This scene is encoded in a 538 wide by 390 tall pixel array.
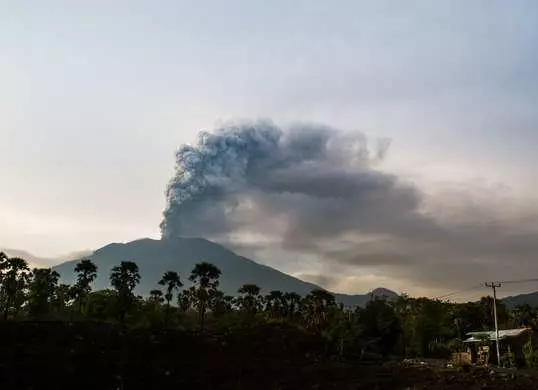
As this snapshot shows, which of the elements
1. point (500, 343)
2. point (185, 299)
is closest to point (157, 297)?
point (185, 299)

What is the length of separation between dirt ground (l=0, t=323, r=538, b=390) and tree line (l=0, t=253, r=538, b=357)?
7.83 meters

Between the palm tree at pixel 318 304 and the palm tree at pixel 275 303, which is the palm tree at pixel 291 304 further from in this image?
the palm tree at pixel 318 304

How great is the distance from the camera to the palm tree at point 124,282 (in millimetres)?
58181

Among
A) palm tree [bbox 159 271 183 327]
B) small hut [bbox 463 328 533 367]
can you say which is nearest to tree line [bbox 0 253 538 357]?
palm tree [bbox 159 271 183 327]

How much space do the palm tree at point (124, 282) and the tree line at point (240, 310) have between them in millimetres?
94

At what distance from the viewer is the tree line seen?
5838cm

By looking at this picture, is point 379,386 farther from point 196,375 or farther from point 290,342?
point 290,342

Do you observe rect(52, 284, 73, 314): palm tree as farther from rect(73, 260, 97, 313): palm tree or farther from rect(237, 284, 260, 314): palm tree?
rect(237, 284, 260, 314): palm tree

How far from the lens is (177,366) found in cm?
4512

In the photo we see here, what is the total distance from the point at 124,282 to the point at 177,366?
650 inches

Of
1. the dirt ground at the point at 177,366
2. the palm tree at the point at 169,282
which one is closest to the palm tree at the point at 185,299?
the palm tree at the point at 169,282

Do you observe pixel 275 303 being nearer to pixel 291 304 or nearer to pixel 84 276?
pixel 291 304

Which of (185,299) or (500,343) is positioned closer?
(500,343)

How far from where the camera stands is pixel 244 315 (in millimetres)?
65250
